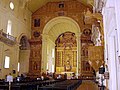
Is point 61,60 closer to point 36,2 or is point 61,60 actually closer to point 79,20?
point 79,20

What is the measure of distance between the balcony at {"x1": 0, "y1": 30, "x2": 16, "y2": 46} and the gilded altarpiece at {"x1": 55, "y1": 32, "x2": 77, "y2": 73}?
50.2ft

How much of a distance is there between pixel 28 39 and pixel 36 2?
4769 millimetres

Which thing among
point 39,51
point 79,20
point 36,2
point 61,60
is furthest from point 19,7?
point 61,60

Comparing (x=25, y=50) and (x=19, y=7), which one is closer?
(x=19, y=7)

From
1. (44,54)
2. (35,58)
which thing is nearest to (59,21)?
(44,54)

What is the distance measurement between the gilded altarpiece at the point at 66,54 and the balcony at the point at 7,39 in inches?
602

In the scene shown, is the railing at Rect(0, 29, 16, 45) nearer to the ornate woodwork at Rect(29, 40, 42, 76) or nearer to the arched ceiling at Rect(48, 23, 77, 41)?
the ornate woodwork at Rect(29, 40, 42, 76)

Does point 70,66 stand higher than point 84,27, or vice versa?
point 84,27

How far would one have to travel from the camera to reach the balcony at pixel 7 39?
16750mm

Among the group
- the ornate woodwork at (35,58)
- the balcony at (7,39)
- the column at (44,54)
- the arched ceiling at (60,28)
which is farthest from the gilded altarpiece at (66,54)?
the balcony at (7,39)

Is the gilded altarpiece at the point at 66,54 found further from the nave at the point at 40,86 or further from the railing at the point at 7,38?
the nave at the point at 40,86

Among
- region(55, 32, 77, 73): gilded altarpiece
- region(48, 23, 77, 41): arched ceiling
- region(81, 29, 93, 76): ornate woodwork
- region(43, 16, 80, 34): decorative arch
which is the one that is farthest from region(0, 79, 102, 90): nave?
region(55, 32, 77, 73): gilded altarpiece

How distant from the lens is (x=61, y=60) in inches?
1339

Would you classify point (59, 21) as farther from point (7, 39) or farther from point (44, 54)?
point (7, 39)
